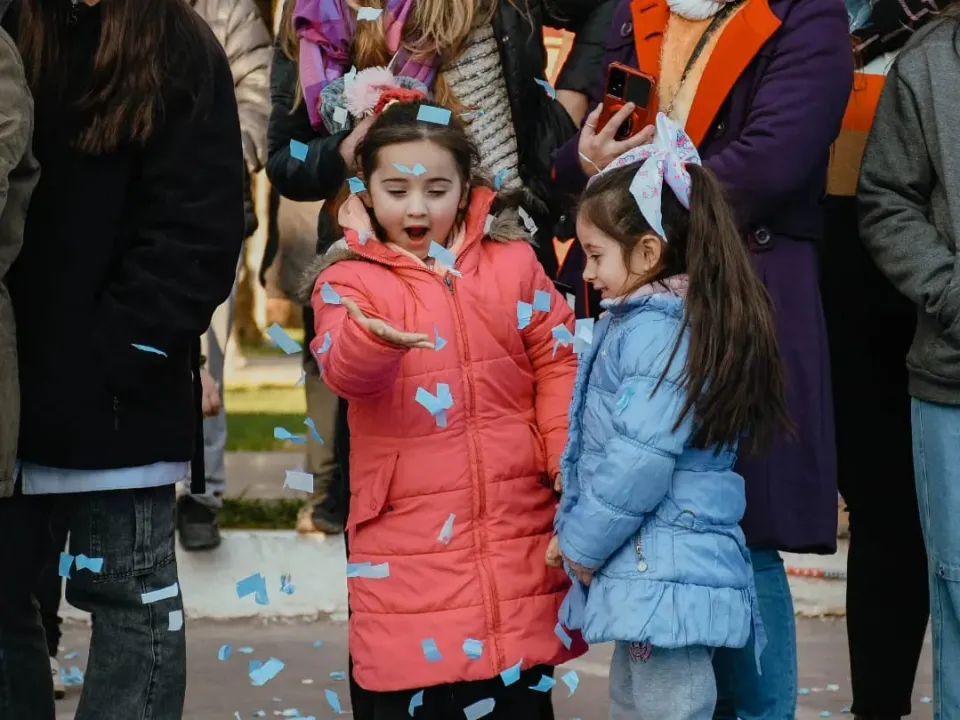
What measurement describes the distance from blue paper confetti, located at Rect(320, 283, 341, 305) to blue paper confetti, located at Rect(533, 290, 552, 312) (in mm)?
459

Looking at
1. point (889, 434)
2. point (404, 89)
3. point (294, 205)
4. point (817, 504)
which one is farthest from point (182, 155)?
point (294, 205)

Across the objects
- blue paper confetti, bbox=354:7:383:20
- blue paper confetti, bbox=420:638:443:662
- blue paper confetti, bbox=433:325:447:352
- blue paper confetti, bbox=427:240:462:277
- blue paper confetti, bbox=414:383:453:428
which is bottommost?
blue paper confetti, bbox=420:638:443:662

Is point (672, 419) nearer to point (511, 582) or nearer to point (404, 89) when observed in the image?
point (511, 582)

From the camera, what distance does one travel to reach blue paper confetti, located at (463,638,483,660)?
3.66 meters

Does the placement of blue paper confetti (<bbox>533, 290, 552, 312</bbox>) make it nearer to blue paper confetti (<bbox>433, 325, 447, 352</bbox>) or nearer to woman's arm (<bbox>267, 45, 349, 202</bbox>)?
blue paper confetti (<bbox>433, 325, 447, 352</bbox>)

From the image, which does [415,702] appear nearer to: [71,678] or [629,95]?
[629,95]

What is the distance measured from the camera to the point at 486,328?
12.4ft

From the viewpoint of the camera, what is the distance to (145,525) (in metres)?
3.65

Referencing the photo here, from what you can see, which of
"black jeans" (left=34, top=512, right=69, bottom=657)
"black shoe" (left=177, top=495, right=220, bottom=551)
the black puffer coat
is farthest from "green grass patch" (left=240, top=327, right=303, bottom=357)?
the black puffer coat

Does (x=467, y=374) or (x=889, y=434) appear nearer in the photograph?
(x=467, y=374)

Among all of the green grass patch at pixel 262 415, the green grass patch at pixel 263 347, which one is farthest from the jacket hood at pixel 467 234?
the green grass patch at pixel 263 347

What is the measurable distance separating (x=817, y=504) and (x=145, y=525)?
4.86 feet

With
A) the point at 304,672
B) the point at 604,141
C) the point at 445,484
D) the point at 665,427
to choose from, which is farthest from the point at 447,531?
the point at 304,672

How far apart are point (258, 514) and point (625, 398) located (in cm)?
337
